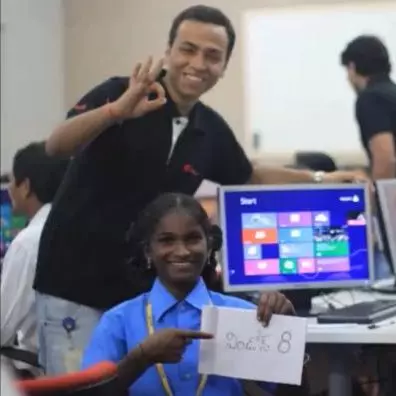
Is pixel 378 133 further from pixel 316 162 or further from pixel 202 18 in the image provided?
pixel 202 18

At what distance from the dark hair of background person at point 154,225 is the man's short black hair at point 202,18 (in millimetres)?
437

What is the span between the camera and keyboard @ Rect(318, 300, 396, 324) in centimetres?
222

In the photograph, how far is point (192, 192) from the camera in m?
2.29

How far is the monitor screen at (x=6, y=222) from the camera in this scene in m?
3.40

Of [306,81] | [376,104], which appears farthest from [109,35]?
[306,81]

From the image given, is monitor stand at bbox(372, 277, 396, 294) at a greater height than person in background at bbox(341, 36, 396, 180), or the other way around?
person in background at bbox(341, 36, 396, 180)

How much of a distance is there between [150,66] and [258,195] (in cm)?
60

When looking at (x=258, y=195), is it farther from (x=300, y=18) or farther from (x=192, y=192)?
(x=300, y=18)

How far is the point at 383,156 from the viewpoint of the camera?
118 inches

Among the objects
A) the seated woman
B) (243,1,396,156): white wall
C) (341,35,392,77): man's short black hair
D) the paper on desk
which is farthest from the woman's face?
(243,1,396,156): white wall

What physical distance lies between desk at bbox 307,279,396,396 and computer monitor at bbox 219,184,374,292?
0.35 feet

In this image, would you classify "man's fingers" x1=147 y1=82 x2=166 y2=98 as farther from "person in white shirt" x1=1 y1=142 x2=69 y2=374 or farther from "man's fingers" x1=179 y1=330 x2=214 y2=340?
"man's fingers" x1=179 y1=330 x2=214 y2=340

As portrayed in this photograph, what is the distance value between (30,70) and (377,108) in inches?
45.3

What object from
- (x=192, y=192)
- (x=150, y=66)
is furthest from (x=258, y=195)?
(x=150, y=66)
